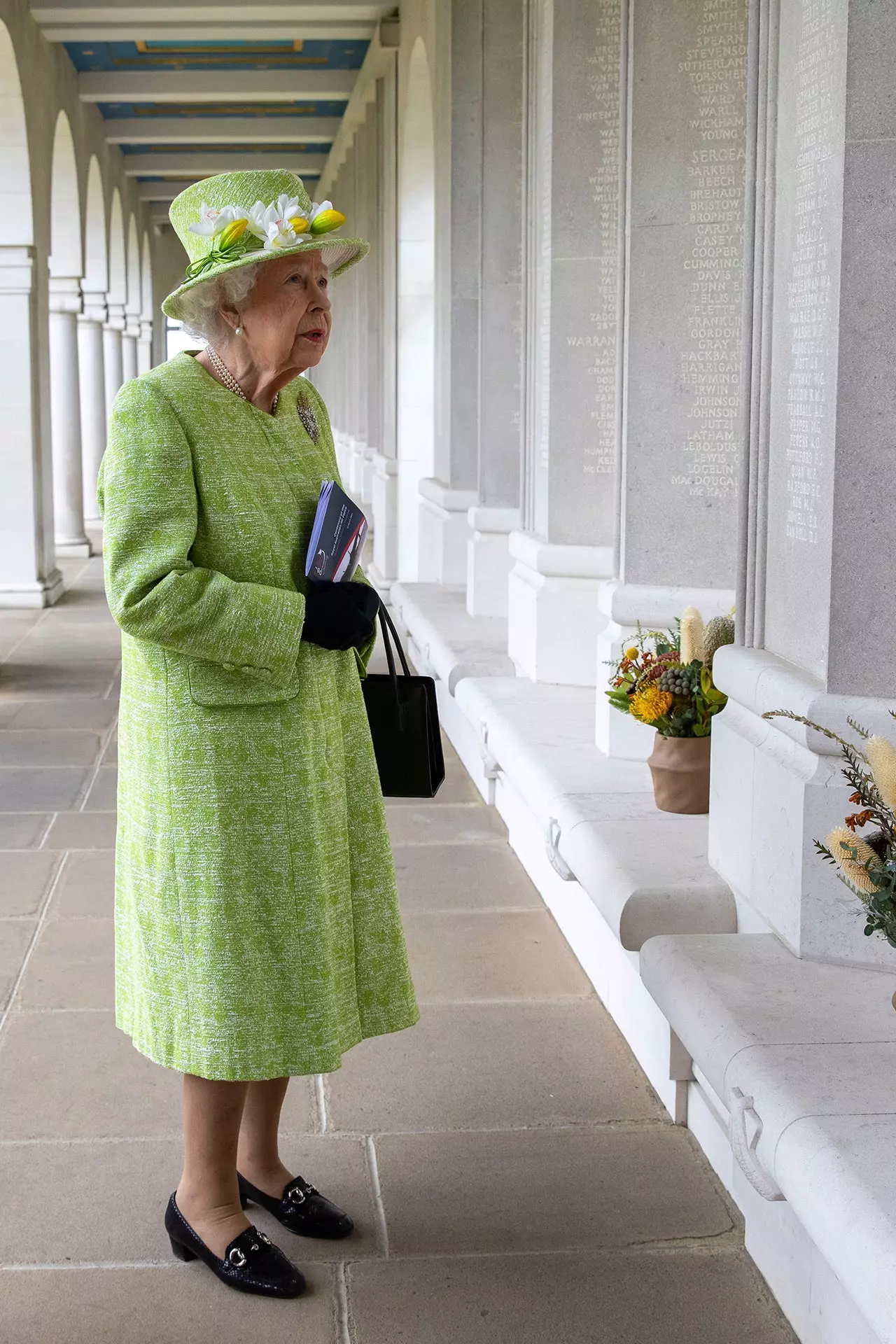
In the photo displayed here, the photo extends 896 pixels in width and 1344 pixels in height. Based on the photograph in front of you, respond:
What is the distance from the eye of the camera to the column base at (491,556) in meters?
7.53

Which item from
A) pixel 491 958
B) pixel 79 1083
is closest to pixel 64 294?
pixel 491 958

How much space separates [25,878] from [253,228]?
10.5ft

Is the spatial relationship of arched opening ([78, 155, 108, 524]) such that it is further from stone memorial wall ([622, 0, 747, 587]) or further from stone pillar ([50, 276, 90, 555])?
stone memorial wall ([622, 0, 747, 587])

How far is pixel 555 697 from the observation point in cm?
570

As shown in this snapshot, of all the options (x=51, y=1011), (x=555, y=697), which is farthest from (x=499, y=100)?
(x=51, y=1011)

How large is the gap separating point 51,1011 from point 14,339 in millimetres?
9169

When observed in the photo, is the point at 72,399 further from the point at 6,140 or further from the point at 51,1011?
the point at 51,1011

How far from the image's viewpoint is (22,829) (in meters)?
5.87

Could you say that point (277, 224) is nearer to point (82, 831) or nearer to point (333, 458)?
point (333, 458)

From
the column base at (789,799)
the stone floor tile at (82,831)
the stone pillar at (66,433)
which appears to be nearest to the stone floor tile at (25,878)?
the stone floor tile at (82,831)

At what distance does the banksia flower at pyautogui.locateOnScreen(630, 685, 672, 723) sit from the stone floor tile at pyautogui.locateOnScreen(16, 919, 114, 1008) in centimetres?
157

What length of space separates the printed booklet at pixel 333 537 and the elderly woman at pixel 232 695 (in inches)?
1.4

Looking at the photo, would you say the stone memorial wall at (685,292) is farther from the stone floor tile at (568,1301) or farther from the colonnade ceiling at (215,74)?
the colonnade ceiling at (215,74)

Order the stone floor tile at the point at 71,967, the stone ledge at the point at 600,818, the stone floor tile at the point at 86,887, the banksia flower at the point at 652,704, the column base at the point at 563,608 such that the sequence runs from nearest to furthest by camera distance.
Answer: the stone ledge at the point at 600,818 < the banksia flower at the point at 652,704 < the stone floor tile at the point at 71,967 < the stone floor tile at the point at 86,887 < the column base at the point at 563,608
